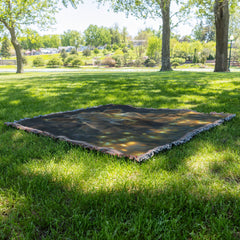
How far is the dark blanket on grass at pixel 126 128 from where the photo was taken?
268cm

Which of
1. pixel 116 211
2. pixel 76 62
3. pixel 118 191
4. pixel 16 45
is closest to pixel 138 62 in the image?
pixel 76 62

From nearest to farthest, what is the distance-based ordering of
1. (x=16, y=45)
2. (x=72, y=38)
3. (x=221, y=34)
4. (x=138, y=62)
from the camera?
(x=221, y=34) → (x=16, y=45) → (x=138, y=62) → (x=72, y=38)

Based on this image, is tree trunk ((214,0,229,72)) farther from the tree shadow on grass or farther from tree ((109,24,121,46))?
tree ((109,24,121,46))

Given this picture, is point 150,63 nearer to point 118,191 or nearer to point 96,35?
point 96,35

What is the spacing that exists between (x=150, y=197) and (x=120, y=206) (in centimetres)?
24

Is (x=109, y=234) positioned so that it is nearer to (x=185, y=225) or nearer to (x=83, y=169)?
(x=185, y=225)

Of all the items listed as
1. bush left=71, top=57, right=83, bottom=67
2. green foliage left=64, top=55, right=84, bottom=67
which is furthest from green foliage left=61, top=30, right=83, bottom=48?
bush left=71, top=57, right=83, bottom=67

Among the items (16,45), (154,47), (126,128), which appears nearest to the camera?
(126,128)

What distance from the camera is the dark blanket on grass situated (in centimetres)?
268

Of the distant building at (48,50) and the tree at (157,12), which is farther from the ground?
the distant building at (48,50)

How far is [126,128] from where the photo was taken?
3.45 metres

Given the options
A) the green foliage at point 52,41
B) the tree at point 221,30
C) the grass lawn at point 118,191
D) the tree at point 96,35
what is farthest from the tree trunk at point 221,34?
the green foliage at point 52,41

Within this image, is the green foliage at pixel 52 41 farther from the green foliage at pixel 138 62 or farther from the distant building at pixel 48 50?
the green foliage at pixel 138 62

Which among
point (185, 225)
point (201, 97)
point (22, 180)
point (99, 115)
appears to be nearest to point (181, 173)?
point (185, 225)
